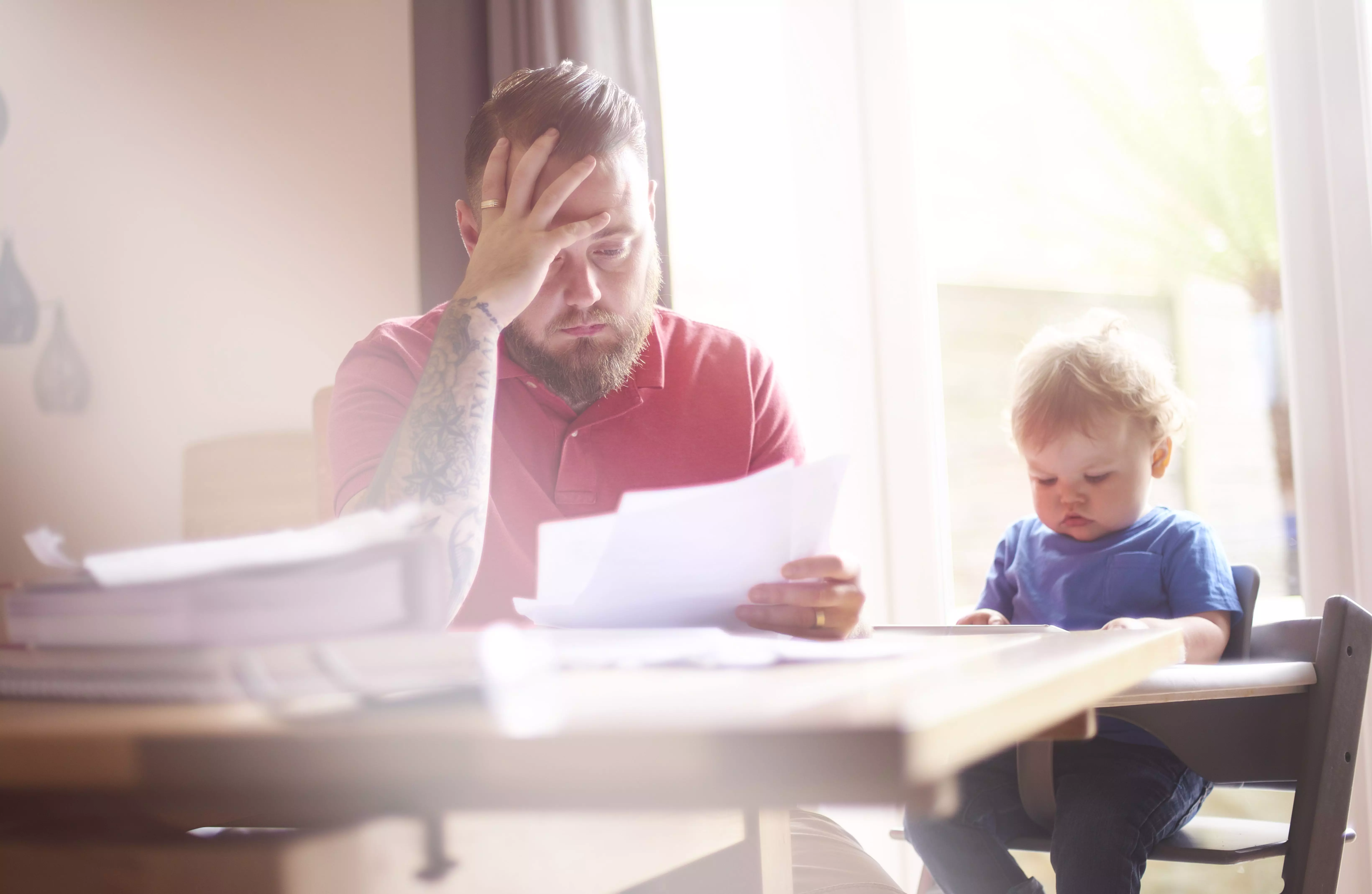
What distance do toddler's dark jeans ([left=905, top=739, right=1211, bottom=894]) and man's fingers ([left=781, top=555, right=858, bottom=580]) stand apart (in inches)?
27.8

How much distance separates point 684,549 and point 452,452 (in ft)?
1.70

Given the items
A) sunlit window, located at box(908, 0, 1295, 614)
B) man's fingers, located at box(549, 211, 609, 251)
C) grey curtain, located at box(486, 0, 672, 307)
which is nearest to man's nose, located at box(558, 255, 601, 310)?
man's fingers, located at box(549, 211, 609, 251)

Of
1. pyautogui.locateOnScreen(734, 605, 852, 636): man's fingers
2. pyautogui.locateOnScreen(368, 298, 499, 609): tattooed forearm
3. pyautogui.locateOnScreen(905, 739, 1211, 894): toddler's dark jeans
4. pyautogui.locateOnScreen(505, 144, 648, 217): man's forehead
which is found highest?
pyautogui.locateOnScreen(505, 144, 648, 217): man's forehead

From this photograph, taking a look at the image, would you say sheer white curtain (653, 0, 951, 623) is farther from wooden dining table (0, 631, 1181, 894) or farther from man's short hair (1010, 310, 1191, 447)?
wooden dining table (0, 631, 1181, 894)

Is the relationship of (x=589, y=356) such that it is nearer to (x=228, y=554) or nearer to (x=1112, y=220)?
(x=228, y=554)

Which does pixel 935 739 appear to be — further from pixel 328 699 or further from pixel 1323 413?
pixel 1323 413

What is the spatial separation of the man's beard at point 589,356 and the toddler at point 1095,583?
0.61 m

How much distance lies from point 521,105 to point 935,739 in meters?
1.36

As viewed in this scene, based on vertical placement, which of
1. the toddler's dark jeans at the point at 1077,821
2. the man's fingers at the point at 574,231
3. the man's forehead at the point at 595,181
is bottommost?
the toddler's dark jeans at the point at 1077,821

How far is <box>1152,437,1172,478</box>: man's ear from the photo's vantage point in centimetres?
156

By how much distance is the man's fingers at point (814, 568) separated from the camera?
0.65 m

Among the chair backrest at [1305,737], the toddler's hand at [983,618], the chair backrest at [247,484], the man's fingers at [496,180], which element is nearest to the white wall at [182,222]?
the chair backrest at [247,484]

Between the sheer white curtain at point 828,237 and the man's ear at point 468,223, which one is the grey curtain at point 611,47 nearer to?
the sheer white curtain at point 828,237

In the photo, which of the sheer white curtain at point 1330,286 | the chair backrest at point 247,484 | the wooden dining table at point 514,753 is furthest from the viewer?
the chair backrest at point 247,484
